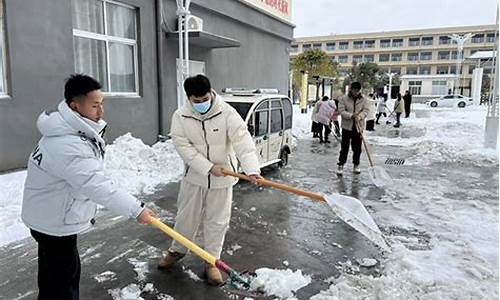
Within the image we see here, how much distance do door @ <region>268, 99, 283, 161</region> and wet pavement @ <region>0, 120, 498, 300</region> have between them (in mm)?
1465

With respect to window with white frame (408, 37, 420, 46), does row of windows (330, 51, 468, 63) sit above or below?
below

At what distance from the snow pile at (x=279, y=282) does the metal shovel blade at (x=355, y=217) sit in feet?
2.11

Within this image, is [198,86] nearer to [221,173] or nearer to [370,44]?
[221,173]

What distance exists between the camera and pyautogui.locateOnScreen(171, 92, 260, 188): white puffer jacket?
131 inches

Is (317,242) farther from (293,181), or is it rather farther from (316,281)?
(293,181)

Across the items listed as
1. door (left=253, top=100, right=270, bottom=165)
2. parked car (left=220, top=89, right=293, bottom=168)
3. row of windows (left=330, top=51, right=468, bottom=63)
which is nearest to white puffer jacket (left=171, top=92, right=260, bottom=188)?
parked car (left=220, top=89, right=293, bottom=168)

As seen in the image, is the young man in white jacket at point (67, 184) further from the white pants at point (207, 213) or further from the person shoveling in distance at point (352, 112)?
the person shoveling in distance at point (352, 112)

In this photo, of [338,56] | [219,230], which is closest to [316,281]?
[219,230]

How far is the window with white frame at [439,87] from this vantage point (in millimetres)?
51250

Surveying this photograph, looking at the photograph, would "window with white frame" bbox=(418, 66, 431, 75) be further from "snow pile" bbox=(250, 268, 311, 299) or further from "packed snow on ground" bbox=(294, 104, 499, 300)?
"snow pile" bbox=(250, 268, 311, 299)

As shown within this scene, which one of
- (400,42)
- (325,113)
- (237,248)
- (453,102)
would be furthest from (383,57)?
(237,248)

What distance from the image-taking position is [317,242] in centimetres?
437

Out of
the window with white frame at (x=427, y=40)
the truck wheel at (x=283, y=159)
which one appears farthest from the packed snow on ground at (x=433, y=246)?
the window with white frame at (x=427, y=40)

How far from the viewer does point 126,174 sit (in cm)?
680
